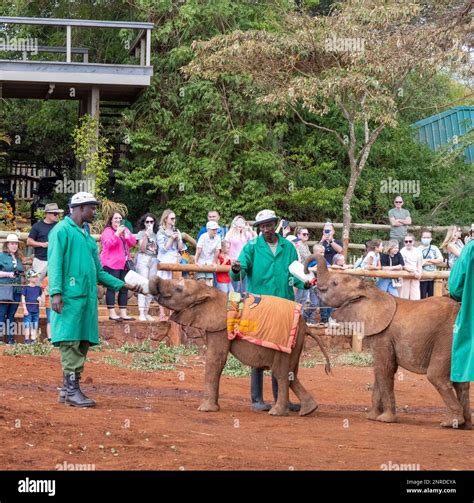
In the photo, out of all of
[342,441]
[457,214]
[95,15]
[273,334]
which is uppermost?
[95,15]

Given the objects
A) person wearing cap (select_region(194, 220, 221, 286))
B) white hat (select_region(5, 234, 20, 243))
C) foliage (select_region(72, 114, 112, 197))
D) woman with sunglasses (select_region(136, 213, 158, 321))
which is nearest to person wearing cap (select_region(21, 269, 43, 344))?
white hat (select_region(5, 234, 20, 243))

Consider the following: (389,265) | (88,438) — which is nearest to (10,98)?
(389,265)

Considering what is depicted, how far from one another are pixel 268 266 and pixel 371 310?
1.15 metres

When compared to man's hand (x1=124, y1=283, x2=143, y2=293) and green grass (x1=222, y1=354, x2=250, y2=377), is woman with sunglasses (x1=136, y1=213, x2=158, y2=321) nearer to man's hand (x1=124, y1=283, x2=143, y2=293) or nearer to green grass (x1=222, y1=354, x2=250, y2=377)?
green grass (x1=222, y1=354, x2=250, y2=377)

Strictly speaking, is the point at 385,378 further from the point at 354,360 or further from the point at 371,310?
the point at 354,360

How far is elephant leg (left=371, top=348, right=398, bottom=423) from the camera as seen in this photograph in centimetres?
1098

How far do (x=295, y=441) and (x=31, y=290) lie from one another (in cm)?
813

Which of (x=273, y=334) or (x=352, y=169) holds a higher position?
(x=352, y=169)

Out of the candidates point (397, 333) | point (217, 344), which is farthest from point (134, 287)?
point (397, 333)

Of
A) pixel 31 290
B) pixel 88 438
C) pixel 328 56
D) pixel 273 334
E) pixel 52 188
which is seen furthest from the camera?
pixel 52 188

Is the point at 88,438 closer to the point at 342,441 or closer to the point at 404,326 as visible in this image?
the point at 342,441

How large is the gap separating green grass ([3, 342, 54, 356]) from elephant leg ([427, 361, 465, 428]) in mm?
6177

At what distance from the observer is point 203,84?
25.1 meters

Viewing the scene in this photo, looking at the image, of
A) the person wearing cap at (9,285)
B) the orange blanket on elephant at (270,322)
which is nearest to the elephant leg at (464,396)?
the orange blanket on elephant at (270,322)
